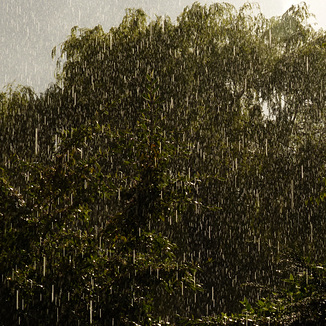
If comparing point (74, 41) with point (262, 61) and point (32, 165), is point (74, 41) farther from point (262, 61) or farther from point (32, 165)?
point (32, 165)

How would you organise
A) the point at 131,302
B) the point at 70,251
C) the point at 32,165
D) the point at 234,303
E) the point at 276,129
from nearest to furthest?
the point at 131,302, the point at 70,251, the point at 32,165, the point at 234,303, the point at 276,129

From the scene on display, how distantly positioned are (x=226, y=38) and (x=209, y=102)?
75.5 inches

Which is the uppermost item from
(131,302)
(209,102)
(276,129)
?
(209,102)

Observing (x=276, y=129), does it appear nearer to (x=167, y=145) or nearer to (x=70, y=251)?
(x=167, y=145)

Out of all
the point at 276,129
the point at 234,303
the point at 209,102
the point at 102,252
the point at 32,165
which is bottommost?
the point at 234,303

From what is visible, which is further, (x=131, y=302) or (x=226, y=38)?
(x=226, y=38)

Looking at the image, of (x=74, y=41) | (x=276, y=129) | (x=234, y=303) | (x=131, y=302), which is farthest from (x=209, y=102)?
(x=131, y=302)

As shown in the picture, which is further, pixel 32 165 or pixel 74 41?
pixel 74 41

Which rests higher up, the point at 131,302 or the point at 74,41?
the point at 74,41

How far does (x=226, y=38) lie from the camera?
9.97 m

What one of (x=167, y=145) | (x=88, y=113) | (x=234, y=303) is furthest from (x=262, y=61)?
(x=167, y=145)

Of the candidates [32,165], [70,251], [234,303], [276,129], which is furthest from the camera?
[276,129]

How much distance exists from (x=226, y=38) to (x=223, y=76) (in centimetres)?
115

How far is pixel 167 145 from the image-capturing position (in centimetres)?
318
